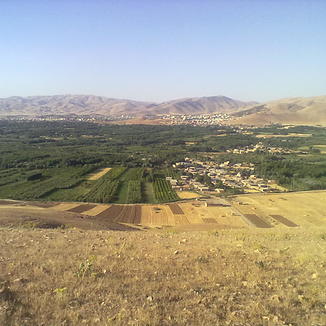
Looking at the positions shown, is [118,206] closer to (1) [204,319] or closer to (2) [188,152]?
(1) [204,319]

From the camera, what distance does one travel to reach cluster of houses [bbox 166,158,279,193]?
122 feet

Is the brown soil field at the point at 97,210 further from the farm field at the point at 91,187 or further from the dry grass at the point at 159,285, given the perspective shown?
the dry grass at the point at 159,285

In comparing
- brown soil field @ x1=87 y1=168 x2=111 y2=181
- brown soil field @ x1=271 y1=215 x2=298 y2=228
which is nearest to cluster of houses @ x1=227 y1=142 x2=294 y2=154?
brown soil field @ x1=87 y1=168 x2=111 y2=181

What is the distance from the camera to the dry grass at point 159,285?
11.6 feet

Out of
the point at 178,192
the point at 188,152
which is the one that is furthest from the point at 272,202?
the point at 188,152

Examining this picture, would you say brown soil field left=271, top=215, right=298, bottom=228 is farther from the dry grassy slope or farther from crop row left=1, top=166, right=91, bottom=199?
the dry grassy slope

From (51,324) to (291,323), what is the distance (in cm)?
334

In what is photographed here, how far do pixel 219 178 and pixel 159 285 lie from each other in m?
→ 40.0

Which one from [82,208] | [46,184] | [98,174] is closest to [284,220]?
[82,208]

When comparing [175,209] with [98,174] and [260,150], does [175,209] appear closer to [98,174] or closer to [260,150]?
[98,174]

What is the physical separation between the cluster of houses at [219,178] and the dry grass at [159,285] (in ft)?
97.2

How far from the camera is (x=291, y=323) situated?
348 cm

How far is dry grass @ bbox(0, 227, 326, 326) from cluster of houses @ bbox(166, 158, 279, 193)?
97.2 feet

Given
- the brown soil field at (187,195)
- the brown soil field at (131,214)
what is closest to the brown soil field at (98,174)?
the brown soil field at (187,195)
